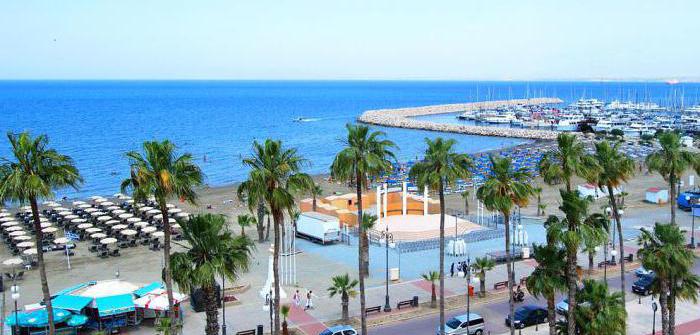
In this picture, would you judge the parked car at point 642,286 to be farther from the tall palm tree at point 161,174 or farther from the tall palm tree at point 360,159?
the tall palm tree at point 161,174

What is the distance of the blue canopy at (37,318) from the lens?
28656 millimetres

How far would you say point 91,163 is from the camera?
106562 mm

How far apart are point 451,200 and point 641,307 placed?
34.8 meters

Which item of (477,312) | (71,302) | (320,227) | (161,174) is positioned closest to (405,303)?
(477,312)

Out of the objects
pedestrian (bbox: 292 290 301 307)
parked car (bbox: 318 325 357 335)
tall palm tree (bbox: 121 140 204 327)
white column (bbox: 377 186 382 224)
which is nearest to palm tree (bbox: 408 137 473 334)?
parked car (bbox: 318 325 357 335)

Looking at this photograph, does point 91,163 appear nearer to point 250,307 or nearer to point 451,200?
point 451,200

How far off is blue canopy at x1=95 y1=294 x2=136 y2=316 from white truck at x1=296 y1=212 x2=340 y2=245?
61.3 ft

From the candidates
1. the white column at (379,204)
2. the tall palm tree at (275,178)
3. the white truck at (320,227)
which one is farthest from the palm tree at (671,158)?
the white truck at (320,227)

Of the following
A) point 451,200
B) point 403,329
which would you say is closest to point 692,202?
point 451,200

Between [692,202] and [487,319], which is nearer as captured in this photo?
[487,319]

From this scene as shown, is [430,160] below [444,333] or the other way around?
the other way around

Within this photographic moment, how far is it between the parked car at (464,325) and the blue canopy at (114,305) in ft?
46.9

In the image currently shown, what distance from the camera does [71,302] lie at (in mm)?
30281

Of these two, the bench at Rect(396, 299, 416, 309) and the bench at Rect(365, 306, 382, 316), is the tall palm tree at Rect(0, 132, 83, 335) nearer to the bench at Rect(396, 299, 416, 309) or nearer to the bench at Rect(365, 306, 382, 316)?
the bench at Rect(365, 306, 382, 316)
